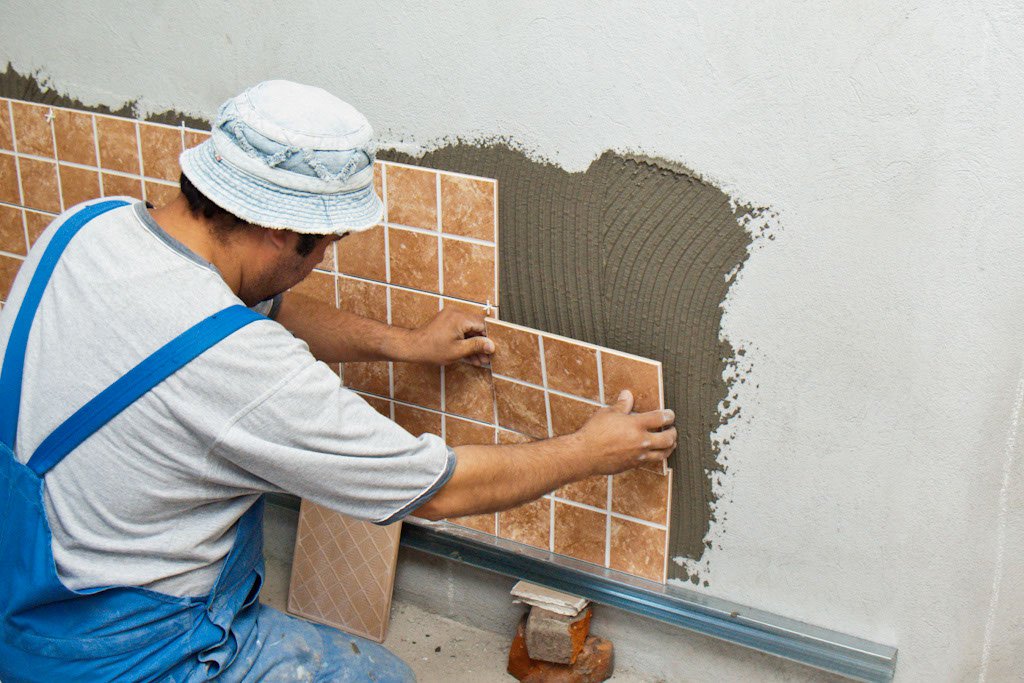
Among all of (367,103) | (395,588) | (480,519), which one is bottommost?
(395,588)

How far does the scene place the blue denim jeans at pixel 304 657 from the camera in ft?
6.41

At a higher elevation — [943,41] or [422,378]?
[943,41]

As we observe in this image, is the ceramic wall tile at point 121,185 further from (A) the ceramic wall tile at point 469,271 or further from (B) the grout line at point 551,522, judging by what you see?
(B) the grout line at point 551,522

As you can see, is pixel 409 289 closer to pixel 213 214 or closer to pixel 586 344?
pixel 586 344

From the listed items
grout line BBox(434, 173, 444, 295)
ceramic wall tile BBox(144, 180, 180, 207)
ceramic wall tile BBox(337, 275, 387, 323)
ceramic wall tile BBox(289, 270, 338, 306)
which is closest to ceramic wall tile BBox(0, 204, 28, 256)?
ceramic wall tile BBox(144, 180, 180, 207)

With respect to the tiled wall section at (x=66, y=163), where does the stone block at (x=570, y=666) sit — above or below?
below

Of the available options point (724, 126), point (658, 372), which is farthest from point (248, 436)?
point (724, 126)

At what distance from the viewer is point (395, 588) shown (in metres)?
2.89

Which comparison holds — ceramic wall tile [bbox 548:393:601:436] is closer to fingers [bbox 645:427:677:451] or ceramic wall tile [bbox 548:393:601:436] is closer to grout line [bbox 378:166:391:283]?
fingers [bbox 645:427:677:451]

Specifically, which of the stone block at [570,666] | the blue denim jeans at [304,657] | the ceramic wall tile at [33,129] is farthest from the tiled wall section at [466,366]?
the blue denim jeans at [304,657]

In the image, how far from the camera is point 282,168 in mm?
1636

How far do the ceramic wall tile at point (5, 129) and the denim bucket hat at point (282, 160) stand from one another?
1.62m

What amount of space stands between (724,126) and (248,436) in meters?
1.10

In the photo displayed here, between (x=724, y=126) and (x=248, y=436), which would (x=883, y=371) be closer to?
(x=724, y=126)
